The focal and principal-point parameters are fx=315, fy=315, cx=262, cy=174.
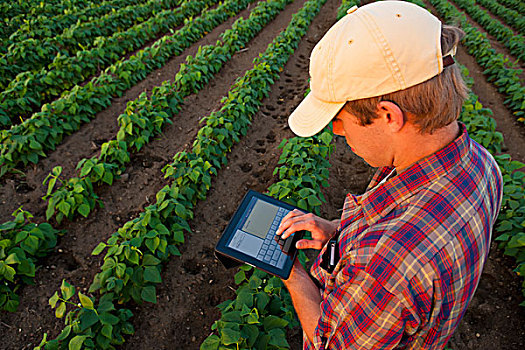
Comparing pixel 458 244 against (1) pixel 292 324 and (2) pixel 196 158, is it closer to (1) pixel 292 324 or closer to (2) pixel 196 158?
(1) pixel 292 324

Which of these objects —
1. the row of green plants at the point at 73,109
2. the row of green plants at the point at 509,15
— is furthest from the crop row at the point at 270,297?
the row of green plants at the point at 509,15

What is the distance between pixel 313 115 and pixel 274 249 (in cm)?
81

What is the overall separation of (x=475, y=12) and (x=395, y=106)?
15185mm

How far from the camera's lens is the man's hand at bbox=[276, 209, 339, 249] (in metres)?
1.69

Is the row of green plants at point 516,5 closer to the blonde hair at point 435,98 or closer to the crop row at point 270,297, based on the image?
the crop row at point 270,297

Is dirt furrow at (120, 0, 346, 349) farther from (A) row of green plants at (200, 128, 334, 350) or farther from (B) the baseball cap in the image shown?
(B) the baseball cap

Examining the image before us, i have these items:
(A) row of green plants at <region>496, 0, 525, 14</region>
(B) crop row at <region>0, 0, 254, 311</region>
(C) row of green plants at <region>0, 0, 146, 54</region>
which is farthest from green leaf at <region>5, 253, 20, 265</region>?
(A) row of green plants at <region>496, 0, 525, 14</region>

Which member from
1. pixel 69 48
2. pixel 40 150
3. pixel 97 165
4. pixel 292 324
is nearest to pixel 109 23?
pixel 69 48

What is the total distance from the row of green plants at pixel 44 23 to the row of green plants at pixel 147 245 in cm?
554

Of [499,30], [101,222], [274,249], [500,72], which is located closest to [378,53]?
[274,249]

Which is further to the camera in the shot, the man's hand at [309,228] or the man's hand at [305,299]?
the man's hand at [309,228]

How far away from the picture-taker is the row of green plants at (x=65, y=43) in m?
6.02

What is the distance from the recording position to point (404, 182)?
119 cm

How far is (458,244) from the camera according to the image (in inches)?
42.2
